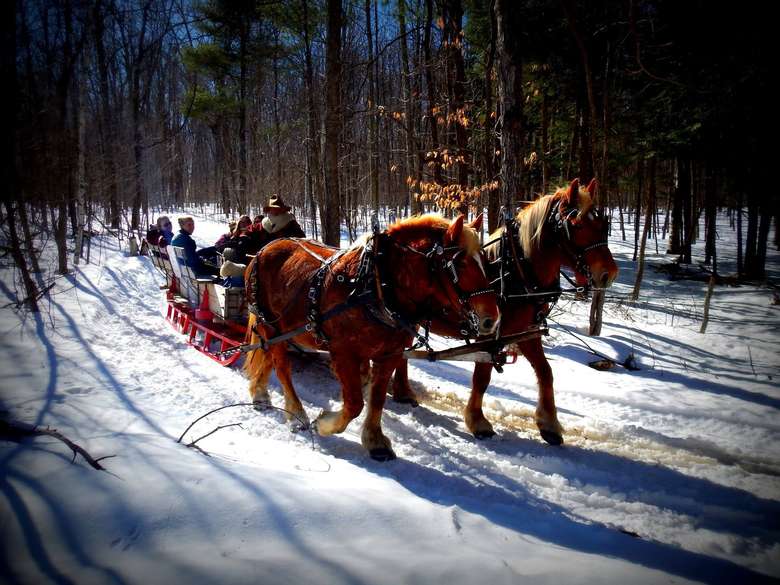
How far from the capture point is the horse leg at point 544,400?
3840mm

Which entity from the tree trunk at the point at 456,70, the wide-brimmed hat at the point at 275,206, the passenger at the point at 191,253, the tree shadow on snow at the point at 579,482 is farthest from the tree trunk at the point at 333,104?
the tree shadow on snow at the point at 579,482

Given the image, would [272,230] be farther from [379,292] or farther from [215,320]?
[379,292]

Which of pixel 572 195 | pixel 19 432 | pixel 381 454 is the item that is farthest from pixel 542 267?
pixel 19 432

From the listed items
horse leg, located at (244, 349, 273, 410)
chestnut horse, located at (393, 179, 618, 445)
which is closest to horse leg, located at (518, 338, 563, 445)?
chestnut horse, located at (393, 179, 618, 445)

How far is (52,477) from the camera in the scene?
209 cm

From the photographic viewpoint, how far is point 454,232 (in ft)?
10.5

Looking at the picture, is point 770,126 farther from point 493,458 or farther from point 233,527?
point 233,527

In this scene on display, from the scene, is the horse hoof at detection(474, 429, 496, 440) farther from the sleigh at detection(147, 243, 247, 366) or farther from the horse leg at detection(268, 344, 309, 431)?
the sleigh at detection(147, 243, 247, 366)

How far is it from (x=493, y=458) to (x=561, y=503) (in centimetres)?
68

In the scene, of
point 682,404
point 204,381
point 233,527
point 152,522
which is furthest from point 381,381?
point 682,404

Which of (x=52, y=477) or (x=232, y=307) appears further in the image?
(x=232, y=307)

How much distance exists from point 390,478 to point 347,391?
2.54 feet

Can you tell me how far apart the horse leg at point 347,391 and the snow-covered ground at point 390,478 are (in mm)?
278

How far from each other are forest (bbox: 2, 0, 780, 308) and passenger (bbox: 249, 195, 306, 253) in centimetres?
151
